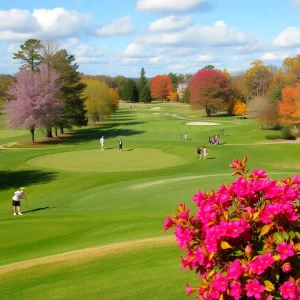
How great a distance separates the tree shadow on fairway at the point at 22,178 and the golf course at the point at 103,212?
0.27 feet

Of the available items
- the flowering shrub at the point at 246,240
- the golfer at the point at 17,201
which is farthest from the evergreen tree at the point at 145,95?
the flowering shrub at the point at 246,240

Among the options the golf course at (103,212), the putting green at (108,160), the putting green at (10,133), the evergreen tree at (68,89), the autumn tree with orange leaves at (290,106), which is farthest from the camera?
the putting green at (10,133)

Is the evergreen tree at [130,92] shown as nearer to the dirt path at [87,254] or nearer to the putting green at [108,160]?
the putting green at [108,160]

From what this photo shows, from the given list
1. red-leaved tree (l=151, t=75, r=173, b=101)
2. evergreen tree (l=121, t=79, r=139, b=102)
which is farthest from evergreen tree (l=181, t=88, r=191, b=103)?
red-leaved tree (l=151, t=75, r=173, b=101)

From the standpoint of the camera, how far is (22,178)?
35188 millimetres

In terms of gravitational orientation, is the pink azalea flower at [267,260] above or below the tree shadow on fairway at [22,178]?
above

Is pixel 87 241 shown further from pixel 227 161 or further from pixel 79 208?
pixel 227 161

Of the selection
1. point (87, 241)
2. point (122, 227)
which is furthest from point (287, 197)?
point (122, 227)

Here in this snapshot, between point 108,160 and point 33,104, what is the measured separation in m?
22.3

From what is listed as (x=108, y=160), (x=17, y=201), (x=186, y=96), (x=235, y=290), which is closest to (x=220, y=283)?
(x=235, y=290)

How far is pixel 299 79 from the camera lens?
290ft

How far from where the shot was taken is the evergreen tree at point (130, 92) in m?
180

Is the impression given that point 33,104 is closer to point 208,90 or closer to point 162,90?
point 208,90

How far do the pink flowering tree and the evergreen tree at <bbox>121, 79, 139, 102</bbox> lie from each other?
11826 centimetres
